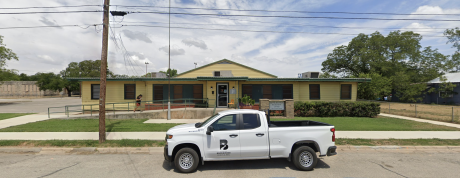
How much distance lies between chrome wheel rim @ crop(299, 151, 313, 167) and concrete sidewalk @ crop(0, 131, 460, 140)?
423 centimetres

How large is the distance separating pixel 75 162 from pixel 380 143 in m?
10.4

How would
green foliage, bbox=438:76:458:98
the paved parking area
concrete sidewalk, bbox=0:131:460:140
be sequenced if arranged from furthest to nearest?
green foliage, bbox=438:76:458:98 → the paved parking area → concrete sidewalk, bbox=0:131:460:140

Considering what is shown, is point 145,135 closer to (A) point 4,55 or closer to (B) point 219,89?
(B) point 219,89

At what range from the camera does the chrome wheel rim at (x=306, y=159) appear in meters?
5.72

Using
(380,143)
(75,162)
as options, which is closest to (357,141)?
(380,143)

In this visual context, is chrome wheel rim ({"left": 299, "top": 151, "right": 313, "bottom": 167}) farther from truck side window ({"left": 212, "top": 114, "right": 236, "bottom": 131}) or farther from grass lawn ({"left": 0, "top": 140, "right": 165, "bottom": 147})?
grass lawn ({"left": 0, "top": 140, "right": 165, "bottom": 147})

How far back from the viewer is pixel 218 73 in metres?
20.7

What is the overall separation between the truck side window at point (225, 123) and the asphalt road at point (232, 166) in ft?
3.60

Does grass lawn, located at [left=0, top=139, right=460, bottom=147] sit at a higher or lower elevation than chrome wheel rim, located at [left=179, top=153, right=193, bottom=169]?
lower

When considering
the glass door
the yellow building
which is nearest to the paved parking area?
the yellow building

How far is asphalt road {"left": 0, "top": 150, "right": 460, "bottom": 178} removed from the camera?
18.0ft

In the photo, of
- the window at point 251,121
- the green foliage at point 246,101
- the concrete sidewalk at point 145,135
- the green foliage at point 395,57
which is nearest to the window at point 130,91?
the concrete sidewalk at point 145,135

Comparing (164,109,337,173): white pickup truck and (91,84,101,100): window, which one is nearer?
(164,109,337,173): white pickup truck

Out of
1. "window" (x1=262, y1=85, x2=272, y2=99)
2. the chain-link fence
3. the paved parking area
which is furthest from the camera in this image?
the paved parking area
